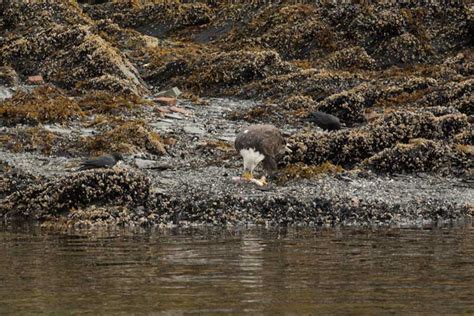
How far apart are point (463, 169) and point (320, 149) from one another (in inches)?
127

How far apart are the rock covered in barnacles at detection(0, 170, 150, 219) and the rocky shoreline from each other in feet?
0.09

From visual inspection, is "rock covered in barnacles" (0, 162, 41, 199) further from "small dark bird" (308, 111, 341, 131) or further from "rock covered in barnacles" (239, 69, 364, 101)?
"rock covered in barnacles" (239, 69, 364, 101)

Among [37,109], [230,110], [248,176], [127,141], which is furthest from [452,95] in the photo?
[37,109]

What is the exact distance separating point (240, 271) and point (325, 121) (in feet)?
46.9

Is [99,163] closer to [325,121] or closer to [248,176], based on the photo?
[248,176]

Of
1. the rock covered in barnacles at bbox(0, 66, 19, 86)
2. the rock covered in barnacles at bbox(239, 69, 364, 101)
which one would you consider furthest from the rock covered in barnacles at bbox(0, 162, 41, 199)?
the rock covered in barnacles at bbox(239, 69, 364, 101)

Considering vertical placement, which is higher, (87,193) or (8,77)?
(8,77)

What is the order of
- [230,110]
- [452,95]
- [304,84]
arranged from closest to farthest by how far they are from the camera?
[452,95]
[230,110]
[304,84]

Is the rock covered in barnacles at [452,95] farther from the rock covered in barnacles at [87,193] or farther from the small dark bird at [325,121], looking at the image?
the rock covered in barnacles at [87,193]

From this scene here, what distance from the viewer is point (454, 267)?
12.6 m

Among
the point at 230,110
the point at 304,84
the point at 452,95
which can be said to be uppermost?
the point at 304,84

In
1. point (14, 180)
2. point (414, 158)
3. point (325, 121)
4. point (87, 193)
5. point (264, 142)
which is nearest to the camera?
point (87, 193)

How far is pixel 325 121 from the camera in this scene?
26.3m

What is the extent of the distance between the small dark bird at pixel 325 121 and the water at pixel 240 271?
878 cm
